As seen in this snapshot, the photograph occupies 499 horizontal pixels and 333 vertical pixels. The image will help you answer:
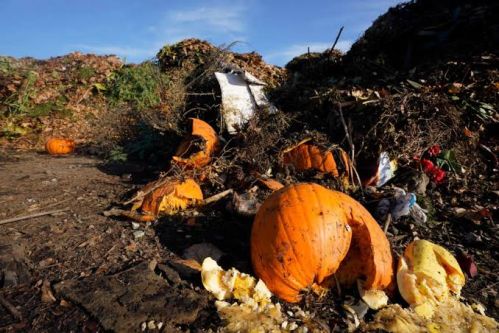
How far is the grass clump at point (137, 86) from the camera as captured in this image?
32.0 feet

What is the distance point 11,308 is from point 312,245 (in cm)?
202

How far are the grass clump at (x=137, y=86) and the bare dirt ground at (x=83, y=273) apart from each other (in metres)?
5.48

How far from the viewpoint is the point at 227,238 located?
3.56m

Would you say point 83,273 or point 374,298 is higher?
point 83,273

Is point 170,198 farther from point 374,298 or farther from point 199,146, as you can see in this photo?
point 374,298

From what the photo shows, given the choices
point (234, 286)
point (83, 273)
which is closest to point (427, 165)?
point (234, 286)

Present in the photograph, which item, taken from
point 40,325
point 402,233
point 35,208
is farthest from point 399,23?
point 40,325

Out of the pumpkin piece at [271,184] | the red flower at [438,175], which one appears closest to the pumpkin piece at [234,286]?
the pumpkin piece at [271,184]

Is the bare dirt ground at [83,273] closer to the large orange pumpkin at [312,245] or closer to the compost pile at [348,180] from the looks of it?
the compost pile at [348,180]

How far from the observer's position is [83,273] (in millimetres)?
2965

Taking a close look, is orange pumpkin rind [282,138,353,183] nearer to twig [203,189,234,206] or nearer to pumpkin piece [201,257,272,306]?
twig [203,189,234,206]

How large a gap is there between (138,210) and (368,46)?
6.75 m

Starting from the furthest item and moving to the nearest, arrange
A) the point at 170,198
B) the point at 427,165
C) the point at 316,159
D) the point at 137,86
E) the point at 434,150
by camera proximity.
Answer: the point at 137,86 → the point at 434,150 → the point at 427,165 → the point at 316,159 → the point at 170,198

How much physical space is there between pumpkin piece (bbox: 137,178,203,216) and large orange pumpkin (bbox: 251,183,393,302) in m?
1.39
